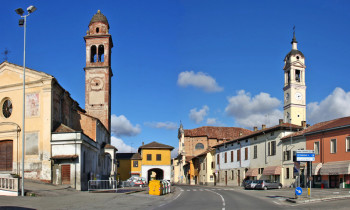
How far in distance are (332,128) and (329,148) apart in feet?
7.21

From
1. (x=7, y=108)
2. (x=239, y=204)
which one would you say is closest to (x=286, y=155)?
(x=239, y=204)

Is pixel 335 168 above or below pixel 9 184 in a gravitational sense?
below

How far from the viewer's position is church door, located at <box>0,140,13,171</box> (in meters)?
33.8

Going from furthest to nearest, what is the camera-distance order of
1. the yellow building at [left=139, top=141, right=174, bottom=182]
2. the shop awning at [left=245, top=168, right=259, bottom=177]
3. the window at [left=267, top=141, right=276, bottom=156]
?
the yellow building at [left=139, top=141, right=174, bottom=182]
the shop awning at [left=245, top=168, right=259, bottom=177]
the window at [left=267, top=141, right=276, bottom=156]

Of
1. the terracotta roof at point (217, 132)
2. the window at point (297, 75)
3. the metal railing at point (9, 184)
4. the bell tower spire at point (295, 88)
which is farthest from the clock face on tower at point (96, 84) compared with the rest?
the window at point (297, 75)

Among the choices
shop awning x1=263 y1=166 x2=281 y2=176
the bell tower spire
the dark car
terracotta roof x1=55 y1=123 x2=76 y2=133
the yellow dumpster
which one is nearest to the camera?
the yellow dumpster

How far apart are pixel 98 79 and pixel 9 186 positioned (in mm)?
34027

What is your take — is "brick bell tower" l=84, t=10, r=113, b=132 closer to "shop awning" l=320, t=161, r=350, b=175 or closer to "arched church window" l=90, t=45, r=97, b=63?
"arched church window" l=90, t=45, r=97, b=63

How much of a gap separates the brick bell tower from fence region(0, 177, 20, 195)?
32.6 meters

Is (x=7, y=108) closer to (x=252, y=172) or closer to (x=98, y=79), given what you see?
(x=98, y=79)

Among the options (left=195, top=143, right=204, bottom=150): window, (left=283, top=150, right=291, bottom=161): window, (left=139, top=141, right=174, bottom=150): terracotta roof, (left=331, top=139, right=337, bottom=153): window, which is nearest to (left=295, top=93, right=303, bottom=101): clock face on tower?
(left=195, top=143, right=204, bottom=150): window

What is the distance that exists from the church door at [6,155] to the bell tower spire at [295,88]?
213 ft

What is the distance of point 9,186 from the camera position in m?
22.2

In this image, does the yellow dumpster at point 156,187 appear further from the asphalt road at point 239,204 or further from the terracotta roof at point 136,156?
the terracotta roof at point 136,156
